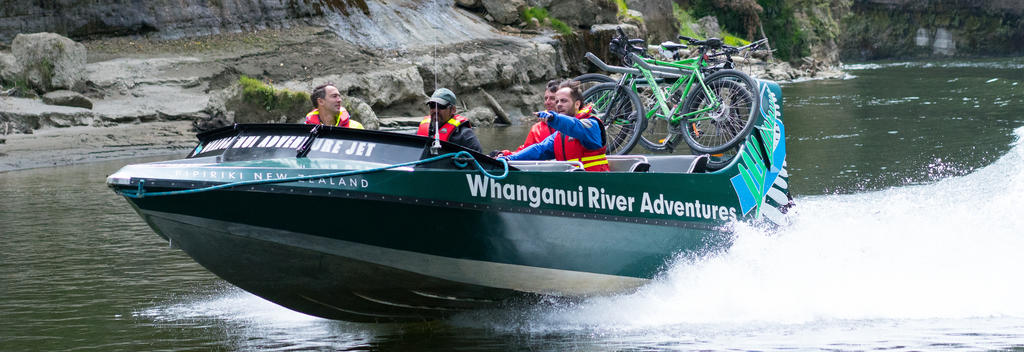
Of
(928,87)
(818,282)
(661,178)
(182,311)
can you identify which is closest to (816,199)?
(818,282)

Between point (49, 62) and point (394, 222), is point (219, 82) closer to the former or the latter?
point (49, 62)

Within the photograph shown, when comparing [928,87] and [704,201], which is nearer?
[704,201]

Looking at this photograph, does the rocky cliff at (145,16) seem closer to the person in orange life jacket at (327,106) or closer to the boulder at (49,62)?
the boulder at (49,62)

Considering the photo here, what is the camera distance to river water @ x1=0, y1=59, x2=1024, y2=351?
6.15 metres

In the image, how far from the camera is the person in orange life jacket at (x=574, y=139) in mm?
6582

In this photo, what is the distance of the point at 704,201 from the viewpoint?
6.94m

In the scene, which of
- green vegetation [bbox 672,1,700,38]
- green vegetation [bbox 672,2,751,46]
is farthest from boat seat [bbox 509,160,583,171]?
green vegetation [bbox 672,2,751,46]

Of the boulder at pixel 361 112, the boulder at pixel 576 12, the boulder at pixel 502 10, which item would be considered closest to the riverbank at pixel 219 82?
the boulder at pixel 502 10

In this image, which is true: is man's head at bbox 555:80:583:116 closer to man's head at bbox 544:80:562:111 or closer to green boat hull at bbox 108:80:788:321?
man's head at bbox 544:80:562:111

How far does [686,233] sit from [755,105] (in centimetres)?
179

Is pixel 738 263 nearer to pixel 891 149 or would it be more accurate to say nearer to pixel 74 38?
Result: pixel 891 149

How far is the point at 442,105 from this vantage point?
6.81 meters

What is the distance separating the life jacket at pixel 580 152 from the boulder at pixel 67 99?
617 inches

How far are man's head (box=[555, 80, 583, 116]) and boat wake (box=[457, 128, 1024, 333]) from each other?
1.32 meters
